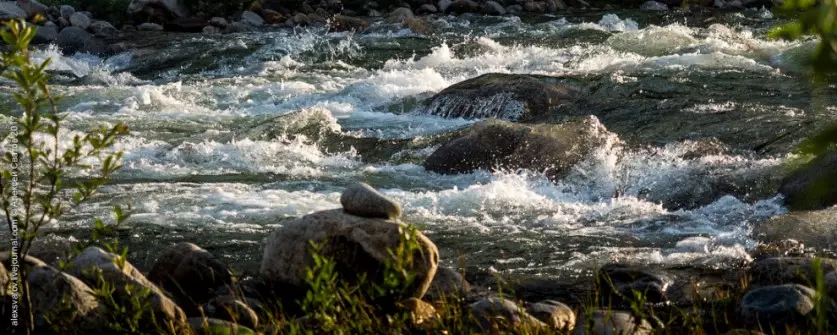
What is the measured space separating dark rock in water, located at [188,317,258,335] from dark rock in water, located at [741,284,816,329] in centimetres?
207

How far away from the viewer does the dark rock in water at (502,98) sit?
11.1 metres

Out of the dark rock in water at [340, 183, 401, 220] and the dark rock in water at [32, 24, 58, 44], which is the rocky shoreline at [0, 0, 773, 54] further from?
the dark rock in water at [340, 183, 401, 220]

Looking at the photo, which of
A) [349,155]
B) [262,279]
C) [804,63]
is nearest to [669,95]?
[349,155]

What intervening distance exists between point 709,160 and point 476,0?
1576 cm

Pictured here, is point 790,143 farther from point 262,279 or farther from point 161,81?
point 161,81

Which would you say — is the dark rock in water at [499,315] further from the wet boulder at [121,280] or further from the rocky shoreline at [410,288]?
the wet boulder at [121,280]

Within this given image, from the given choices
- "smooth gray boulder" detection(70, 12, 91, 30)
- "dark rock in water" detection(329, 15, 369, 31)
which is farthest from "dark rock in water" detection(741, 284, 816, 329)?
"smooth gray boulder" detection(70, 12, 91, 30)

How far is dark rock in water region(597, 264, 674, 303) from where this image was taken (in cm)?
525

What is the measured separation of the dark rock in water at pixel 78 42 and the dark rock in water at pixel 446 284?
47.3 ft

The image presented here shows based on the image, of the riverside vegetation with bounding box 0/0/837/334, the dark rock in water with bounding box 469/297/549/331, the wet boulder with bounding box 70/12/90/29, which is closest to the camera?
the riverside vegetation with bounding box 0/0/837/334

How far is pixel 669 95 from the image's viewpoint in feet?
37.4

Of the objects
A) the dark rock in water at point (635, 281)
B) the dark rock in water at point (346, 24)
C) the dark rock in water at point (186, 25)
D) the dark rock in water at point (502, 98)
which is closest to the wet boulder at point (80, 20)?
the dark rock in water at point (186, 25)

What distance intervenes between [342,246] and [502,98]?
6.40m

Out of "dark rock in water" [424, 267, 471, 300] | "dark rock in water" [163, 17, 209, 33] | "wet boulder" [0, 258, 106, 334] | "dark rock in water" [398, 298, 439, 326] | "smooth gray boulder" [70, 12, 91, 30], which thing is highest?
"wet boulder" [0, 258, 106, 334]
